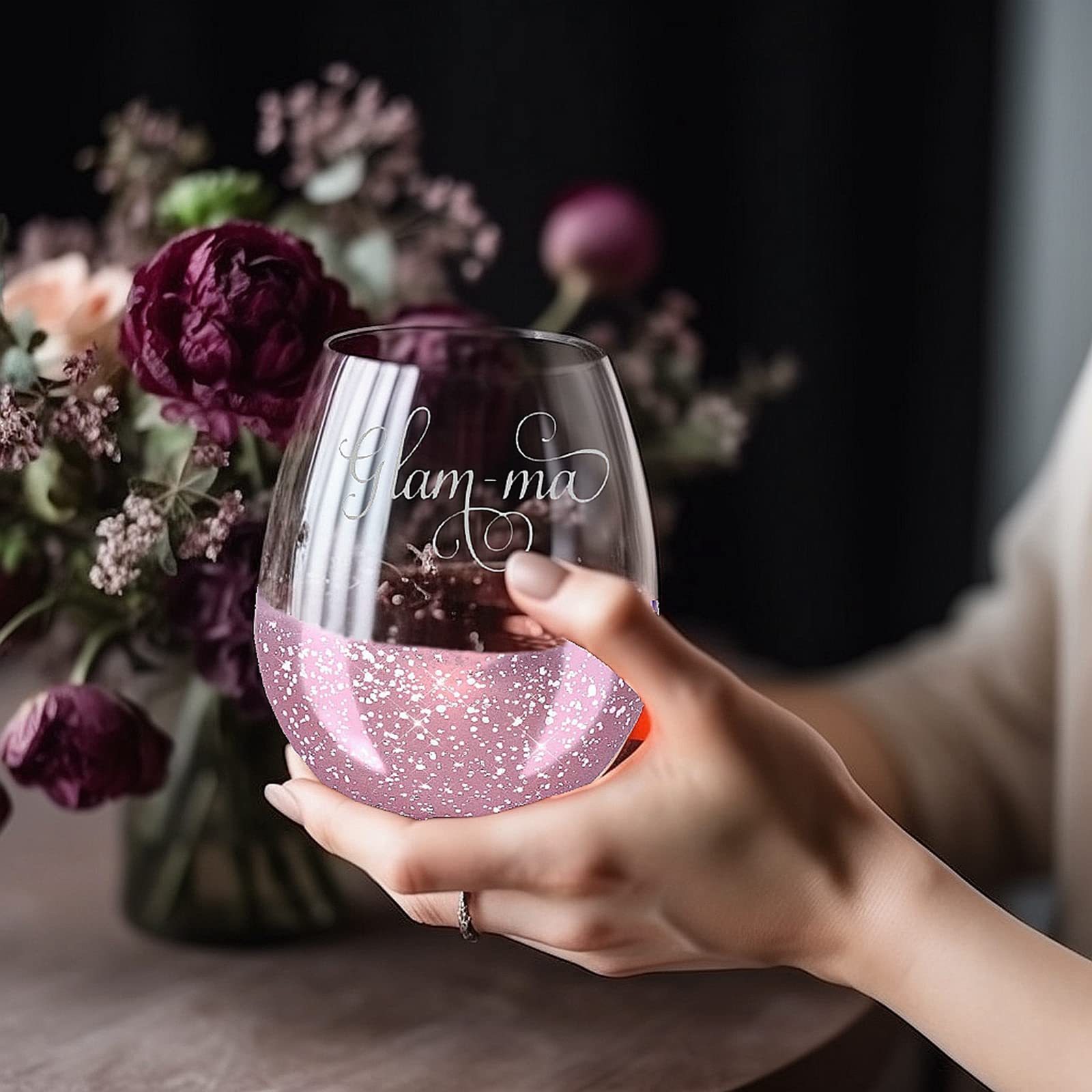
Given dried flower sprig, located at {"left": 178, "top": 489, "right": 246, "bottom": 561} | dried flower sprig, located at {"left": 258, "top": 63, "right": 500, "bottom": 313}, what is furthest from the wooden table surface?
dried flower sprig, located at {"left": 258, "top": 63, "right": 500, "bottom": 313}

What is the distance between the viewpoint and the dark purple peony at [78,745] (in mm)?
597

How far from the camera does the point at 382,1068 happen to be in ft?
2.07

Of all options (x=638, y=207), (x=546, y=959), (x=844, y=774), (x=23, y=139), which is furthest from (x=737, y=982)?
(x=23, y=139)

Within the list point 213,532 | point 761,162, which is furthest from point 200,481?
point 761,162

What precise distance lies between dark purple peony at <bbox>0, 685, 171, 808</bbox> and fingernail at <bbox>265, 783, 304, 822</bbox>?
0.24ft

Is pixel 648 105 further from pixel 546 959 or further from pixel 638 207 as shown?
pixel 546 959

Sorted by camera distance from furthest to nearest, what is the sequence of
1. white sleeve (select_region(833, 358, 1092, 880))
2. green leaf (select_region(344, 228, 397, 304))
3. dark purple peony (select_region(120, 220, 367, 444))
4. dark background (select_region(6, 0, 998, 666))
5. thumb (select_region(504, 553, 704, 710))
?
dark background (select_region(6, 0, 998, 666))
white sleeve (select_region(833, 358, 1092, 880))
green leaf (select_region(344, 228, 397, 304))
dark purple peony (select_region(120, 220, 367, 444))
thumb (select_region(504, 553, 704, 710))

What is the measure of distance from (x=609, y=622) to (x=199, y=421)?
7.9 inches

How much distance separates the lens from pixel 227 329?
546mm

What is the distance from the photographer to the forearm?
0.51m

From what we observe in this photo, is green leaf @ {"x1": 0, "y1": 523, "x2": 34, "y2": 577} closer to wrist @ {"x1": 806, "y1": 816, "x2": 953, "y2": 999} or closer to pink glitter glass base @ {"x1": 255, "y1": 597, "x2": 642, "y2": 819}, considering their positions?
pink glitter glass base @ {"x1": 255, "y1": 597, "x2": 642, "y2": 819}

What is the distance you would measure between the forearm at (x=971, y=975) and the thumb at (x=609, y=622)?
0.11m

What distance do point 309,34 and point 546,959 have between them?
1191mm

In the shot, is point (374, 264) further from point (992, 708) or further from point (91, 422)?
point (992, 708)
